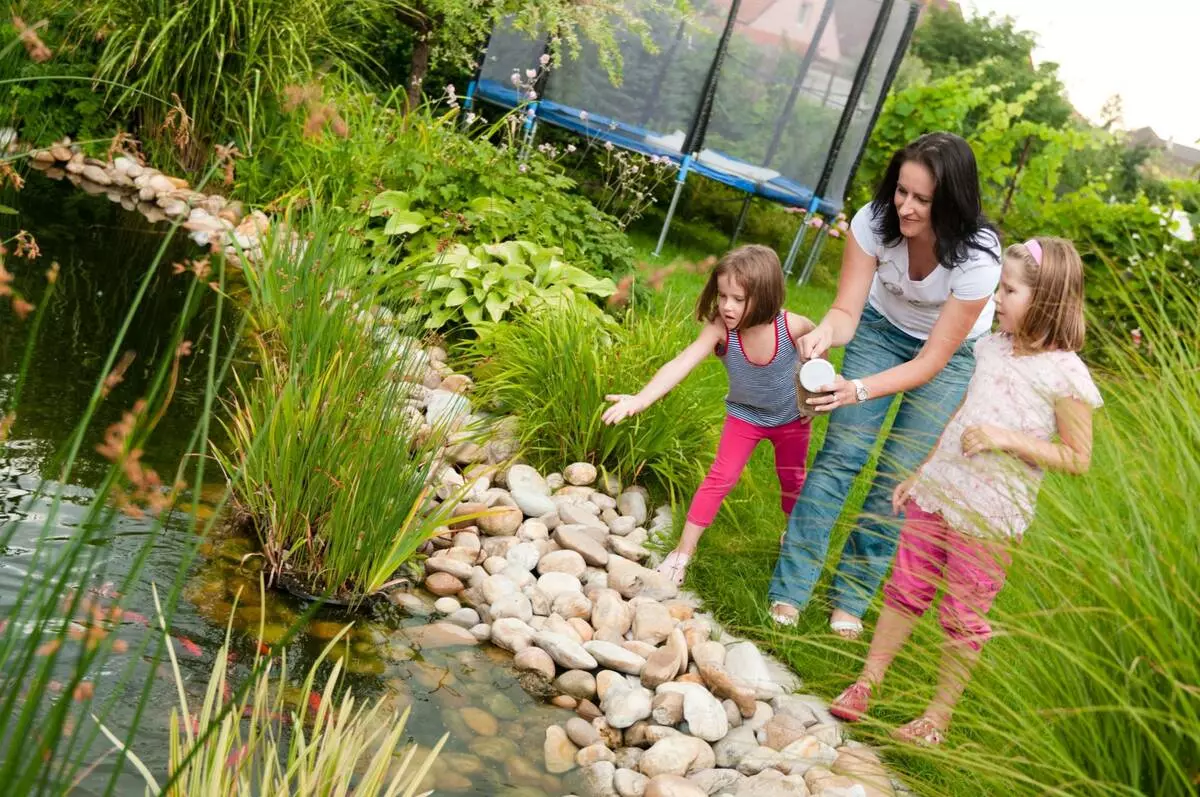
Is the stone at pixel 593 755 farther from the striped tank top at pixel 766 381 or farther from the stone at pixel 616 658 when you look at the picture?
the striped tank top at pixel 766 381

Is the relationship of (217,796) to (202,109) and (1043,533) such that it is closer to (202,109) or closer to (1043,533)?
(1043,533)

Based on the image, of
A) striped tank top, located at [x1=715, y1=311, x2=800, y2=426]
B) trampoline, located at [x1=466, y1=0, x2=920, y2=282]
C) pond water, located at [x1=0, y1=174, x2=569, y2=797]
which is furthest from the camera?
trampoline, located at [x1=466, y1=0, x2=920, y2=282]

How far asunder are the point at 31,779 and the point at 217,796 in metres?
0.75

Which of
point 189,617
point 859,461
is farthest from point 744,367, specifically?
point 189,617

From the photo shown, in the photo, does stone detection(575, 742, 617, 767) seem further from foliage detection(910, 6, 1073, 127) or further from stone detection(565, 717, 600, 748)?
foliage detection(910, 6, 1073, 127)

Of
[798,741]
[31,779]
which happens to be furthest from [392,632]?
[31,779]

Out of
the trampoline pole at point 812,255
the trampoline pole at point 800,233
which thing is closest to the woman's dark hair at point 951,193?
the trampoline pole at point 800,233

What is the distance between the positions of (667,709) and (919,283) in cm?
133

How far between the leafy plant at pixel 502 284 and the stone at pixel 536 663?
206cm

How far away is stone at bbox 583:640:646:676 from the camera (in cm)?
323

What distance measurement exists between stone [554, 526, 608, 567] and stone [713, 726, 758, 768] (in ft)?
3.05

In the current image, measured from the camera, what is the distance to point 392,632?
10.4 ft

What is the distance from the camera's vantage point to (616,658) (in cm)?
323

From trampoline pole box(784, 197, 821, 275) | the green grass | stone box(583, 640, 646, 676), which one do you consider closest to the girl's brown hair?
stone box(583, 640, 646, 676)
